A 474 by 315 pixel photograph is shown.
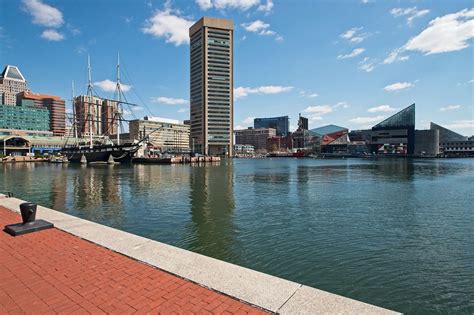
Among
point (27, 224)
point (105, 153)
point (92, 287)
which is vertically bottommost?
point (92, 287)

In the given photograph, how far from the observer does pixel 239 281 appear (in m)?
5.74

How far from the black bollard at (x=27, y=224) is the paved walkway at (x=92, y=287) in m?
1.64

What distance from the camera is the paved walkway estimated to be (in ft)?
15.9

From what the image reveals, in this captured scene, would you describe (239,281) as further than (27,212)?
No

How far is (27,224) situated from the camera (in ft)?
32.2

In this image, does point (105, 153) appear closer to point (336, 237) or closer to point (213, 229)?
point (213, 229)

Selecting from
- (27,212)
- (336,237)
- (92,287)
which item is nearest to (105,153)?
(27,212)

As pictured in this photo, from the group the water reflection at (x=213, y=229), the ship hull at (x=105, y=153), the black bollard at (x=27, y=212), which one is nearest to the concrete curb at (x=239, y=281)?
the black bollard at (x=27, y=212)

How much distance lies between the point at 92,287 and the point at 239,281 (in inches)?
115

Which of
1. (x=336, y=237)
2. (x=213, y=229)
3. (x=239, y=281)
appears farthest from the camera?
(x=213, y=229)

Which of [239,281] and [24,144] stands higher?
[24,144]

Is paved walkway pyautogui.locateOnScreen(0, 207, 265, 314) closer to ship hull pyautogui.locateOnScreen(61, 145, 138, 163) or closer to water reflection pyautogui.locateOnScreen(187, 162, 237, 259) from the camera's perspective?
water reflection pyautogui.locateOnScreen(187, 162, 237, 259)

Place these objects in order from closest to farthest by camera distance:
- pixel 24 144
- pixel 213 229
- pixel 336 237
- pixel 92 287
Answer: pixel 92 287 < pixel 336 237 < pixel 213 229 < pixel 24 144

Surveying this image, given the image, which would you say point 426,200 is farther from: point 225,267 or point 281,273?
point 225,267
